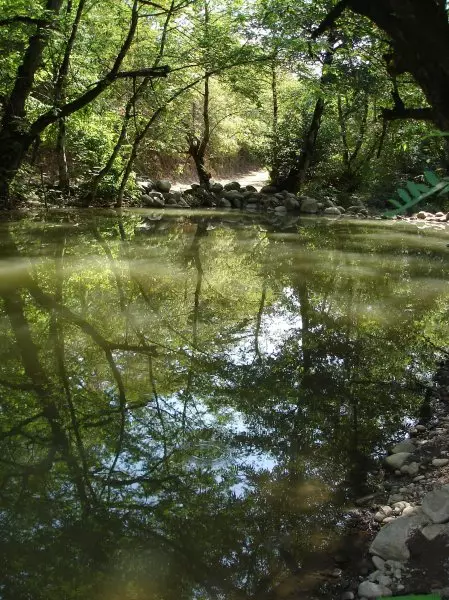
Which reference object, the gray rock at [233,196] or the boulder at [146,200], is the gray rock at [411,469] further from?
the gray rock at [233,196]

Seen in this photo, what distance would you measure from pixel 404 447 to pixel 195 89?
16.2 metres

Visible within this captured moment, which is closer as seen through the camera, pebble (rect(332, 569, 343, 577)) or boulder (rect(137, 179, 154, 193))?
pebble (rect(332, 569, 343, 577))

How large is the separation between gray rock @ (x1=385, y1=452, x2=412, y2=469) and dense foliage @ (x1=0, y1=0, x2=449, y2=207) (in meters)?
2.07

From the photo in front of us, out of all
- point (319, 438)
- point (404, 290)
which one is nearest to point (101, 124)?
point (404, 290)

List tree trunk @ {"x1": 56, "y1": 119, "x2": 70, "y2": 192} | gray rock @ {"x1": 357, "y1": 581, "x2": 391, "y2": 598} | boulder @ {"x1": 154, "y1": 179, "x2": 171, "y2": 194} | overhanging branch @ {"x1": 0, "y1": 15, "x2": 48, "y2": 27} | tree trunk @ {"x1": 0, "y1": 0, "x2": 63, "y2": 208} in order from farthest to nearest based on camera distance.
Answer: boulder @ {"x1": 154, "y1": 179, "x2": 171, "y2": 194} < tree trunk @ {"x1": 56, "y1": 119, "x2": 70, "y2": 192} < tree trunk @ {"x1": 0, "y1": 0, "x2": 63, "y2": 208} < overhanging branch @ {"x1": 0, "y1": 15, "x2": 48, "y2": 27} < gray rock @ {"x1": 357, "y1": 581, "x2": 391, "y2": 598}

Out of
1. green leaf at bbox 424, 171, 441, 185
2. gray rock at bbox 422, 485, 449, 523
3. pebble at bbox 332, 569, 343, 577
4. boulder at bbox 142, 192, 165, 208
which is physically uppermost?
boulder at bbox 142, 192, 165, 208

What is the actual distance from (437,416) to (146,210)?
14.3 meters

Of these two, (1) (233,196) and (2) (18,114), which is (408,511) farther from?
(1) (233,196)

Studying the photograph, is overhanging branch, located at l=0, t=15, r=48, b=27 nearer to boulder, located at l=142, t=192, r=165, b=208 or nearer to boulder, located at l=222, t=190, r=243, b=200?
boulder, located at l=142, t=192, r=165, b=208

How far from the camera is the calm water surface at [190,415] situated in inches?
94.0

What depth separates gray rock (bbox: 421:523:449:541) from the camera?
2.22m

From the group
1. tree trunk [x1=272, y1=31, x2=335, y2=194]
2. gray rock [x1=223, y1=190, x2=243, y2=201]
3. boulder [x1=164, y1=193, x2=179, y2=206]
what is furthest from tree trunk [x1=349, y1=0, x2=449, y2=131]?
tree trunk [x1=272, y1=31, x2=335, y2=194]

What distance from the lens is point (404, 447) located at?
11.0ft

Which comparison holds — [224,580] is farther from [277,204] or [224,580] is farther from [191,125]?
[191,125]
